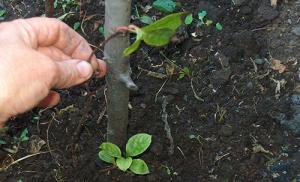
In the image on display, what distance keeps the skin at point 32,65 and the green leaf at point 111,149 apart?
0.27m

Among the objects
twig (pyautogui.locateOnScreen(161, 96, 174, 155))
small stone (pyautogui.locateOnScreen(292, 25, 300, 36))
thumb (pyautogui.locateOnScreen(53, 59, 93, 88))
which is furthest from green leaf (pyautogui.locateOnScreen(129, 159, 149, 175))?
small stone (pyautogui.locateOnScreen(292, 25, 300, 36))

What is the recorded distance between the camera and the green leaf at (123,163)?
1.39m

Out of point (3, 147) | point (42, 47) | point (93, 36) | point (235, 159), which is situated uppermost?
point (42, 47)

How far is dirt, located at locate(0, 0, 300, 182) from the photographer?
1.46 meters

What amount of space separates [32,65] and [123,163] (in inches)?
19.5

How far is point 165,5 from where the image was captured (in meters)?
1.77

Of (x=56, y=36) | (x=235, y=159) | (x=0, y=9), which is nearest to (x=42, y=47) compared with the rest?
(x=56, y=36)

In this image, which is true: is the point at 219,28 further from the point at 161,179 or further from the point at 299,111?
the point at 161,179

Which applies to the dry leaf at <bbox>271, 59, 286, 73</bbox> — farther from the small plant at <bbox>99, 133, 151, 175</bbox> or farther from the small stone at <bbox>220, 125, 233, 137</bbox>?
the small plant at <bbox>99, 133, 151, 175</bbox>

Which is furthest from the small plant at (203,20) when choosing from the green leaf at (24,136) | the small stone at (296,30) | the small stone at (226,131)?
the green leaf at (24,136)

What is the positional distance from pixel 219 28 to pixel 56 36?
29.2 inches

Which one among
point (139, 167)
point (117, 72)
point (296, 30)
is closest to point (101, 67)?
point (117, 72)

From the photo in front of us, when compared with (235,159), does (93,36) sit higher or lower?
higher

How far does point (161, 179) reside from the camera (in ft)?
4.72
